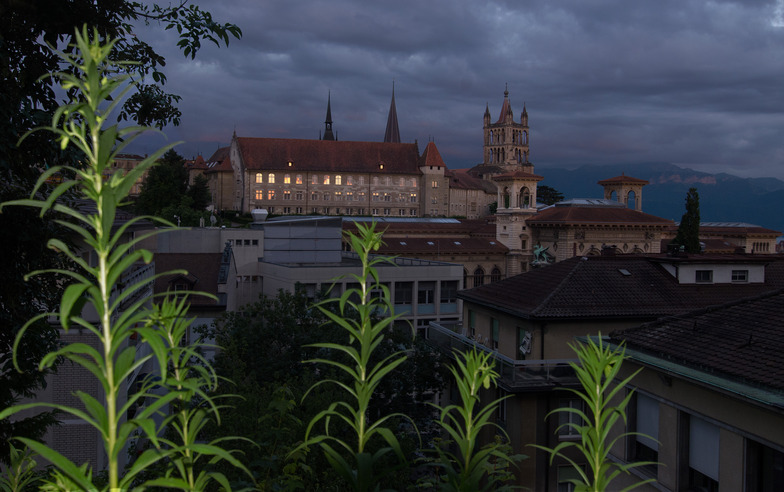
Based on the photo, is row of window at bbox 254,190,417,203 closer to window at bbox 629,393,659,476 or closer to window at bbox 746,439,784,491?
window at bbox 629,393,659,476

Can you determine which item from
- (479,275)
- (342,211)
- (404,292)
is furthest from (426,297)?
(342,211)

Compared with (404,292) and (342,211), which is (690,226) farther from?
(342,211)

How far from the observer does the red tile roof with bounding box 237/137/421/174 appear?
13375 centimetres

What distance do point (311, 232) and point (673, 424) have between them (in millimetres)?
42046

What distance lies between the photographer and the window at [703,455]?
1252 centimetres

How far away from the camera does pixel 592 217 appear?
90.2 m

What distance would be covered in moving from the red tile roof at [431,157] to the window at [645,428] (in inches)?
5081

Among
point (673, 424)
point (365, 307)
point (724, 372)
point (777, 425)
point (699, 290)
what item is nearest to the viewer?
point (365, 307)

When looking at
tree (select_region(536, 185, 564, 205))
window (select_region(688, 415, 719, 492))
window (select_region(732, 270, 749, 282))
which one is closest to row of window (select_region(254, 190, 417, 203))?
tree (select_region(536, 185, 564, 205))

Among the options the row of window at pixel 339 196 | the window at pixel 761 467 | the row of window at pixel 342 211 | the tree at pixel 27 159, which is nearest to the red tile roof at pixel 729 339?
the window at pixel 761 467

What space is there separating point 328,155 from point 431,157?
76.8ft

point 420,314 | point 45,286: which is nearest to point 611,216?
point 420,314

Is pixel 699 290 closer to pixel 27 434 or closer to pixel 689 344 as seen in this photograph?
pixel 689 344

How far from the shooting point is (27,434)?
896 cm
